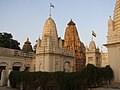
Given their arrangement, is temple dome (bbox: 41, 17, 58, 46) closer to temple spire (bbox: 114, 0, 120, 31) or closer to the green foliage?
the green foliage

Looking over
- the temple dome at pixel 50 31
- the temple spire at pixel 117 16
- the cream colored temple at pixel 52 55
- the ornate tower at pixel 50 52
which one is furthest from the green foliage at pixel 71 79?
the temple dome at pixel 50 31

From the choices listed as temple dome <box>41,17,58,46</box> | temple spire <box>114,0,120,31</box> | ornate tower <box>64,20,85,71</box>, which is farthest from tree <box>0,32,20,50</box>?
temple spire <box>114,0,120,31</box>

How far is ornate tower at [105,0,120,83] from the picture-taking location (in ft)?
64.5

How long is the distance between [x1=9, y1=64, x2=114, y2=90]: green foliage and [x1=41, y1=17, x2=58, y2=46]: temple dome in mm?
9413

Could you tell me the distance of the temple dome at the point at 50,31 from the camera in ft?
102

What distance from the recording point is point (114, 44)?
66.0 ft

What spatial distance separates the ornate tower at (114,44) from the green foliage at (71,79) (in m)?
0.68

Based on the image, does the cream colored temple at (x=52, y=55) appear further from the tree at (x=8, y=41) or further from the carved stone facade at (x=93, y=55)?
the tree at (x=8, y=41)

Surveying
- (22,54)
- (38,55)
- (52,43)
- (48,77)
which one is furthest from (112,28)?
(22,54)

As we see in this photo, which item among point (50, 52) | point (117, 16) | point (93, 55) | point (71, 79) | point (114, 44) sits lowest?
point (71, 79)

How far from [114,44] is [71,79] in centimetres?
656

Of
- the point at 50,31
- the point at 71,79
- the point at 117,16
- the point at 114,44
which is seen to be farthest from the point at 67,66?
the point at 71,79

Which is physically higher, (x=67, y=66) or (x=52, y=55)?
(x=52, y=55)

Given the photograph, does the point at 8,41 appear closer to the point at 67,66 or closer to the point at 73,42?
the point at 73,42
